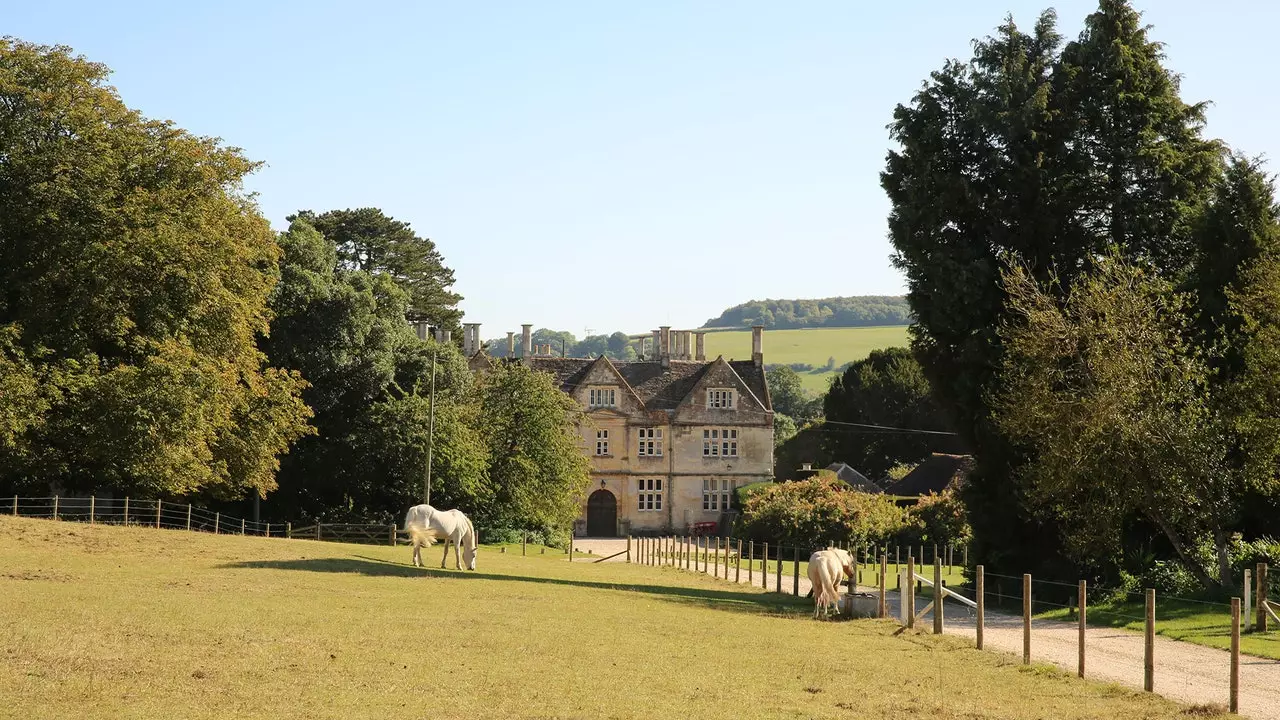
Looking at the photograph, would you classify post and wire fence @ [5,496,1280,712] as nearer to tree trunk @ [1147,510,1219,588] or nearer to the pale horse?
the pale horse

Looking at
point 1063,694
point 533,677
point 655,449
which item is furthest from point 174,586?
point 655,449

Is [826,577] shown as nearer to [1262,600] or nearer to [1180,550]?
[1262,600]

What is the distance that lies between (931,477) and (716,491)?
14825mm

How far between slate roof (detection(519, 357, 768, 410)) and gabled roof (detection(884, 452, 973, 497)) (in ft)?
40.2

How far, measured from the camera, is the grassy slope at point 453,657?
1448 centimetres

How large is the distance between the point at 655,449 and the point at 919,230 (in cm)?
5179

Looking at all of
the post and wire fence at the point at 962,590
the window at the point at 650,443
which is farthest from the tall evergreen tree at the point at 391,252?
the post and wire fence at the point at 962,590

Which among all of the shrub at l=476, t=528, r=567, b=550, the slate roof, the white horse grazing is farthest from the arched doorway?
the white horse grazing

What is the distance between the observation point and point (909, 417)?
99500 mm

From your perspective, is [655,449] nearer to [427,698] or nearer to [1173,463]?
[1173,463]

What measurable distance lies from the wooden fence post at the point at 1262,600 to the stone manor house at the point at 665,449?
6200 centimetres

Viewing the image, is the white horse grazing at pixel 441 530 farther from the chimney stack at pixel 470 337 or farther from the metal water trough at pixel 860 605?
the chimney stack at pixel 470 337

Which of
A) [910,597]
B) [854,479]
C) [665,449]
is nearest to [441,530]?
[910,597]

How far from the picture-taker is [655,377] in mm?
91375
